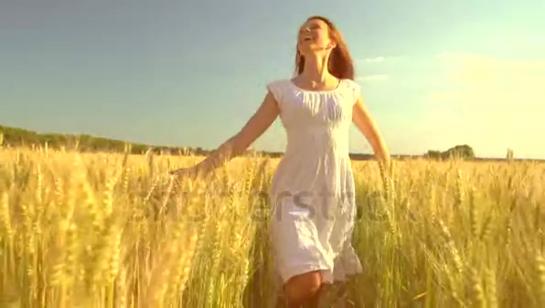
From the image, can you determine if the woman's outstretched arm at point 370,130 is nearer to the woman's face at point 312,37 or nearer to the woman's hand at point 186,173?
the woman's face at point 312,37

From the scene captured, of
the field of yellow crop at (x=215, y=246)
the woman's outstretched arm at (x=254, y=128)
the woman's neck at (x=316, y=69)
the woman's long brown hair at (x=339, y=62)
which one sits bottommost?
the field of yellow crop at (x=215, y=246)

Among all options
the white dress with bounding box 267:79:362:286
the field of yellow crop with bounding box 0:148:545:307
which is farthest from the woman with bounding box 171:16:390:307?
the field of yellow crop with bounding box 0:148:545:307

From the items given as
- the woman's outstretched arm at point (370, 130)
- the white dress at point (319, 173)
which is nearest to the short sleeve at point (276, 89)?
the white dress at point (319, 173)

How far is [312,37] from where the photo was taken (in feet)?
Result: 8.37

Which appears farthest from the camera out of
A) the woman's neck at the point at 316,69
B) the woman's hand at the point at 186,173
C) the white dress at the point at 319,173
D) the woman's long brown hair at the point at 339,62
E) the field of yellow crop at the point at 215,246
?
the woman's long brown hair at the point at 339,62

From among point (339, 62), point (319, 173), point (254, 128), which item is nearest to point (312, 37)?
point (339, 62)

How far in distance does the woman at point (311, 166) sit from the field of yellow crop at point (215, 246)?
0.11 meters

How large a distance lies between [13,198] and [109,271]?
655 mm

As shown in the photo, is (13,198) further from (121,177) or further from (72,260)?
(72,260)

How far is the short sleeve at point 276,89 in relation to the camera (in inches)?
100

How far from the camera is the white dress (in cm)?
245

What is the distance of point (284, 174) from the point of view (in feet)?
8.27

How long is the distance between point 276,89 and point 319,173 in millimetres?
364

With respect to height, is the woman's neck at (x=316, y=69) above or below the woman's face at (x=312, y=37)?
below
